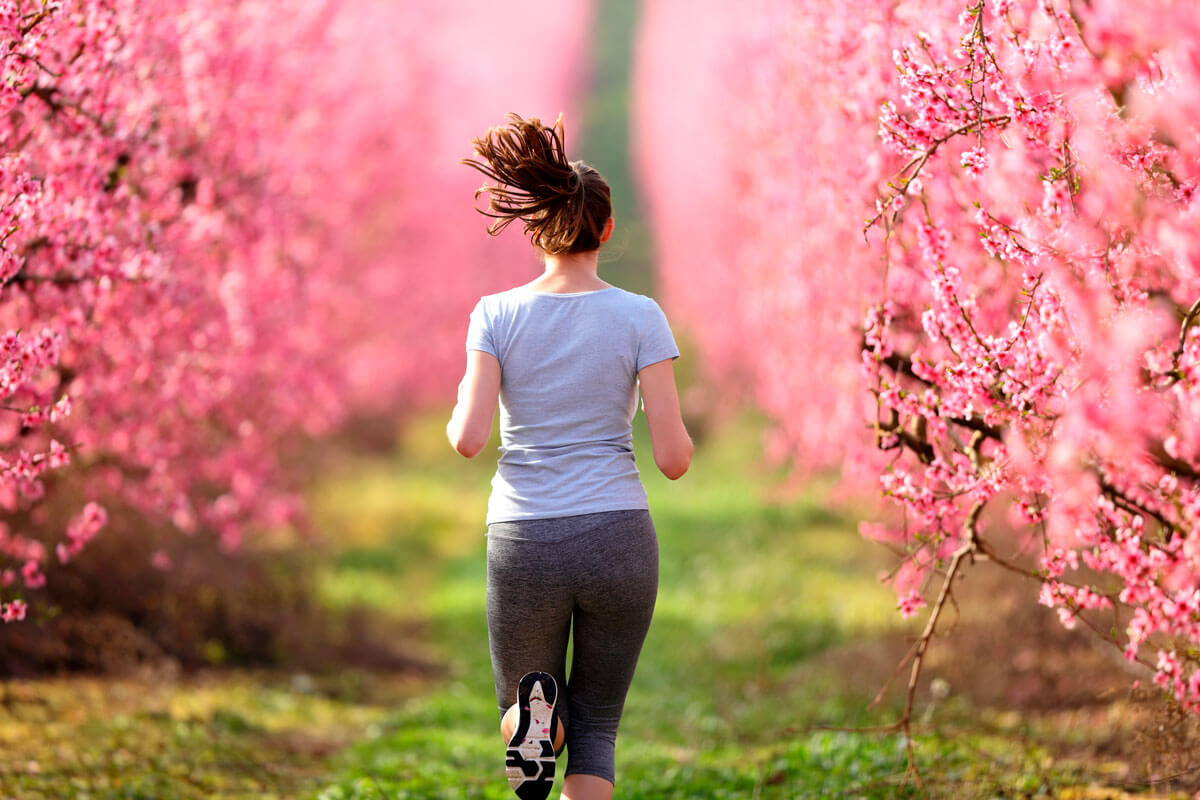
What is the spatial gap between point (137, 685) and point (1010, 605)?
5805 mm

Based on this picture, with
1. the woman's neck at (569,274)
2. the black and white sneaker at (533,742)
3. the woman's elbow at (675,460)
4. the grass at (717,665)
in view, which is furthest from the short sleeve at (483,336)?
the grass at (717,665)

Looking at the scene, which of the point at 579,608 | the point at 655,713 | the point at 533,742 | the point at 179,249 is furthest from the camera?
the point at 655,713

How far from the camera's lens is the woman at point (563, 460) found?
3.23m

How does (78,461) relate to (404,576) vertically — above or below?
above

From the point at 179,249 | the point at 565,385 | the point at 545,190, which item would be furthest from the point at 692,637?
the point at 545,190

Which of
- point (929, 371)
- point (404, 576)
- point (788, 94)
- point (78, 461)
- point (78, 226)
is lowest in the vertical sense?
point (404, 576)

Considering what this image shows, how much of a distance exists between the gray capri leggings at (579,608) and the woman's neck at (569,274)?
2.31ft

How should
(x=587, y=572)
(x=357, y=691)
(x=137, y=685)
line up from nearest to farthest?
(x=587, y=572) < (x=137, y=685) < (x=357, y=691)

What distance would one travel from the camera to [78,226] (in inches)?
186

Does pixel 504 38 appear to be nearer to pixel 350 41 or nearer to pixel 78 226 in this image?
pixel 350 41

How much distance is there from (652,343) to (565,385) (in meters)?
0.30

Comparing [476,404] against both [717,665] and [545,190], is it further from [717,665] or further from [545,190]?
[717,665]

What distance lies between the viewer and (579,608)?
3.33 meters

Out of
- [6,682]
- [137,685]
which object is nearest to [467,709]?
[137,685]
